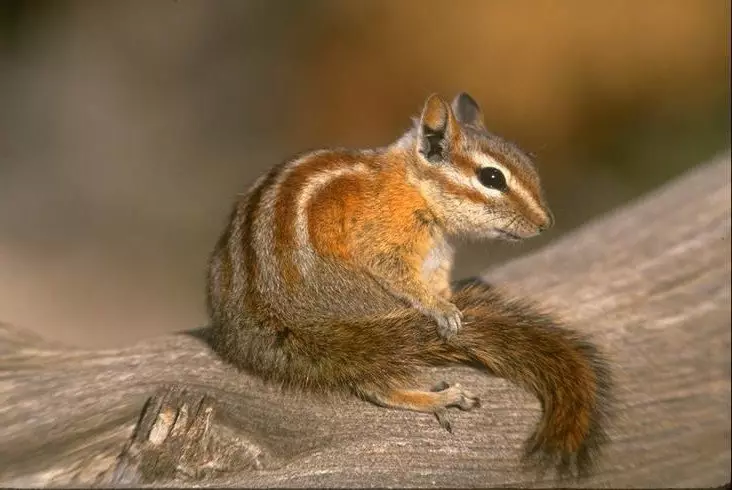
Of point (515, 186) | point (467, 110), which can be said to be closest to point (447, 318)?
point (515, 186)

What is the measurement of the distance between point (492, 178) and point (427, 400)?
0.43 m

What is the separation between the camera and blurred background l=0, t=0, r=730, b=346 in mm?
2912

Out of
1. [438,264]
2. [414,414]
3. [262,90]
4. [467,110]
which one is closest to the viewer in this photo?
[414,414]

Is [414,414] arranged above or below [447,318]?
below

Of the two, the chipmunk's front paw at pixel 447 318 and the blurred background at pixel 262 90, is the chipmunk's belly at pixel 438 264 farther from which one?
the blurred background at pixel 262 90

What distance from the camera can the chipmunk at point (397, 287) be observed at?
1.36 metres

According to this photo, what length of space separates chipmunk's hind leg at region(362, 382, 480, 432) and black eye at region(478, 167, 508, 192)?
1.27 feet

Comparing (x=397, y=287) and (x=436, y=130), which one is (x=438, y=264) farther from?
(x=436, y=130)

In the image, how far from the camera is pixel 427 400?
135 cm

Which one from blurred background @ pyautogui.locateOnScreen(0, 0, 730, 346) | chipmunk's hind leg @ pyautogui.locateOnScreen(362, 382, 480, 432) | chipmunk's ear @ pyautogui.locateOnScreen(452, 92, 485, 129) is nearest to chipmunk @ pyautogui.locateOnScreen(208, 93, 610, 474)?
chipmunk's hind leg @ pyautogui.locateOnScreen(362, 382, 480, 432)

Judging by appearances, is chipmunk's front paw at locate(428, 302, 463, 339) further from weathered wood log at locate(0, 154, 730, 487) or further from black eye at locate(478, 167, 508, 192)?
black eye at locate(478, 167, 508, 192)

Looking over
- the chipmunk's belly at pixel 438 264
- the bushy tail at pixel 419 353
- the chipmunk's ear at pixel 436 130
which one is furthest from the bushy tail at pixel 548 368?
the chipmunk's ear at pixel 436 130

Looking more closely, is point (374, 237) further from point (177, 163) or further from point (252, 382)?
point (177, 163)

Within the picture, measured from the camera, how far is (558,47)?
3.01m
